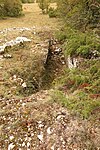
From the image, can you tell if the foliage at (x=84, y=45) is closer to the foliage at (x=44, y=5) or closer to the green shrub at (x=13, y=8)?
the green shrub at (x=13, y=8)

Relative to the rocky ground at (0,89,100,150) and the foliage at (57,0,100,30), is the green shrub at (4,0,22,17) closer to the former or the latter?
the foliage at (57,0,100,30)

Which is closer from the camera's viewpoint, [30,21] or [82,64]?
[82,64]

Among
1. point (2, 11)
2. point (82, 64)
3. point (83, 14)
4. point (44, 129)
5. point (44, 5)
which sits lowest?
point (2, 11)

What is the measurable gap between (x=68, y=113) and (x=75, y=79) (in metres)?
1.14

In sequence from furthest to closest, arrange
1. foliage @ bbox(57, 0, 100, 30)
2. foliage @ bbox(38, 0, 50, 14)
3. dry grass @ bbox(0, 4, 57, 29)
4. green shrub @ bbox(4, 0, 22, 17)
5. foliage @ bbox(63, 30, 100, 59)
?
foliage @ bbox(38, 0, 50, 14), green shrub @ bbox(4, 0, 22, 17), dry grass @ bbox(0, 4, 57, 29), foliage @ bbox(57, 0, 100, 30), foliage @ bbox(63, 30, 100, 59)

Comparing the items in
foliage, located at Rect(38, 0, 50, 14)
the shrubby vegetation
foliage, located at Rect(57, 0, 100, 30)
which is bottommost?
foliage, located at Rect(38, 0, 50, 14)

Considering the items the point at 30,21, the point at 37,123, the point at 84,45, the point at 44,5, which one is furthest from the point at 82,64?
the point at 44,5

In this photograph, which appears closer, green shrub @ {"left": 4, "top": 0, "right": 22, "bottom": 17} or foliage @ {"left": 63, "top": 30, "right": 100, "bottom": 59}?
foliage @ {"left": 63, "top": 30, "right": 100, "bottom": 59}

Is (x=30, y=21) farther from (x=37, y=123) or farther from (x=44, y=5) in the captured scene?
(x=37, y=123)

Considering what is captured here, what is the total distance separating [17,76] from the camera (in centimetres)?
702

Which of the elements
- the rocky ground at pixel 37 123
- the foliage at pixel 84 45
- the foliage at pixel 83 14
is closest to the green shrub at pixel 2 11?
the foliage at pixel 83 14

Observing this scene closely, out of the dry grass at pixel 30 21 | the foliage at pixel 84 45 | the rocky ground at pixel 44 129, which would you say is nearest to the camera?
the rocky ground at pixel 44 129

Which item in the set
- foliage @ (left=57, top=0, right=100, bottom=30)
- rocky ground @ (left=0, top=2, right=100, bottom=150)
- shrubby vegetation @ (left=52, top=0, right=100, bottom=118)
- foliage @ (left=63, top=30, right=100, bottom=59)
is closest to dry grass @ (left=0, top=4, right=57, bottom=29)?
shrubby vegetation @ (left=52, top=0, right=100, bottom=118)

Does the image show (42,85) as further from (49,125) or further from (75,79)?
(49,125)
